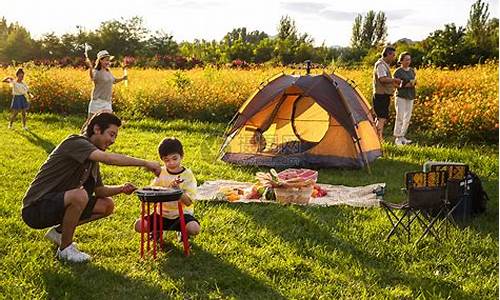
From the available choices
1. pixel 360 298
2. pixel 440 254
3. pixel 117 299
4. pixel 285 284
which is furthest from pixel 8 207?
pixel 440 254

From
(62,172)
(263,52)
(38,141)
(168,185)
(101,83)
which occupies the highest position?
(263,52)

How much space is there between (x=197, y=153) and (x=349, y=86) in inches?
92.4

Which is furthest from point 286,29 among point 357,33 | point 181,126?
point 181,126

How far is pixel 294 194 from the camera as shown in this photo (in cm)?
583

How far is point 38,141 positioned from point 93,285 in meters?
6.11

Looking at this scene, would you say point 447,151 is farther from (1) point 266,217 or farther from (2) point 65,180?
(2) point 65,180

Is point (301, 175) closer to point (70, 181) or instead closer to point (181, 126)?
point (70, 181)

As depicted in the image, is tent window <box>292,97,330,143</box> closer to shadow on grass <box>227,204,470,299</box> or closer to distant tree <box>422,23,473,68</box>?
shadow on grass <box>227,204,470,299</box>

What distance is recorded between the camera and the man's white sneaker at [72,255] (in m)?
4.14

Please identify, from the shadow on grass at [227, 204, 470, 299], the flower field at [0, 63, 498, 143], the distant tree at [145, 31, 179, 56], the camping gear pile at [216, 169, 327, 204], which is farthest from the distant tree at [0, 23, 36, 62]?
the shadow on grass at [227, 204, 470, 299]

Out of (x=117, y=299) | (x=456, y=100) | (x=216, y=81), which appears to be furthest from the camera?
(x=216, y=81)

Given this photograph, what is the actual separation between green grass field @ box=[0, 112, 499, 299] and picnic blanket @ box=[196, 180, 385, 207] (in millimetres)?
193

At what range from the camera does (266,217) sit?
534cm

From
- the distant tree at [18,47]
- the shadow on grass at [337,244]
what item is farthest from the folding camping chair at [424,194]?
the distant tree at [18,47]
